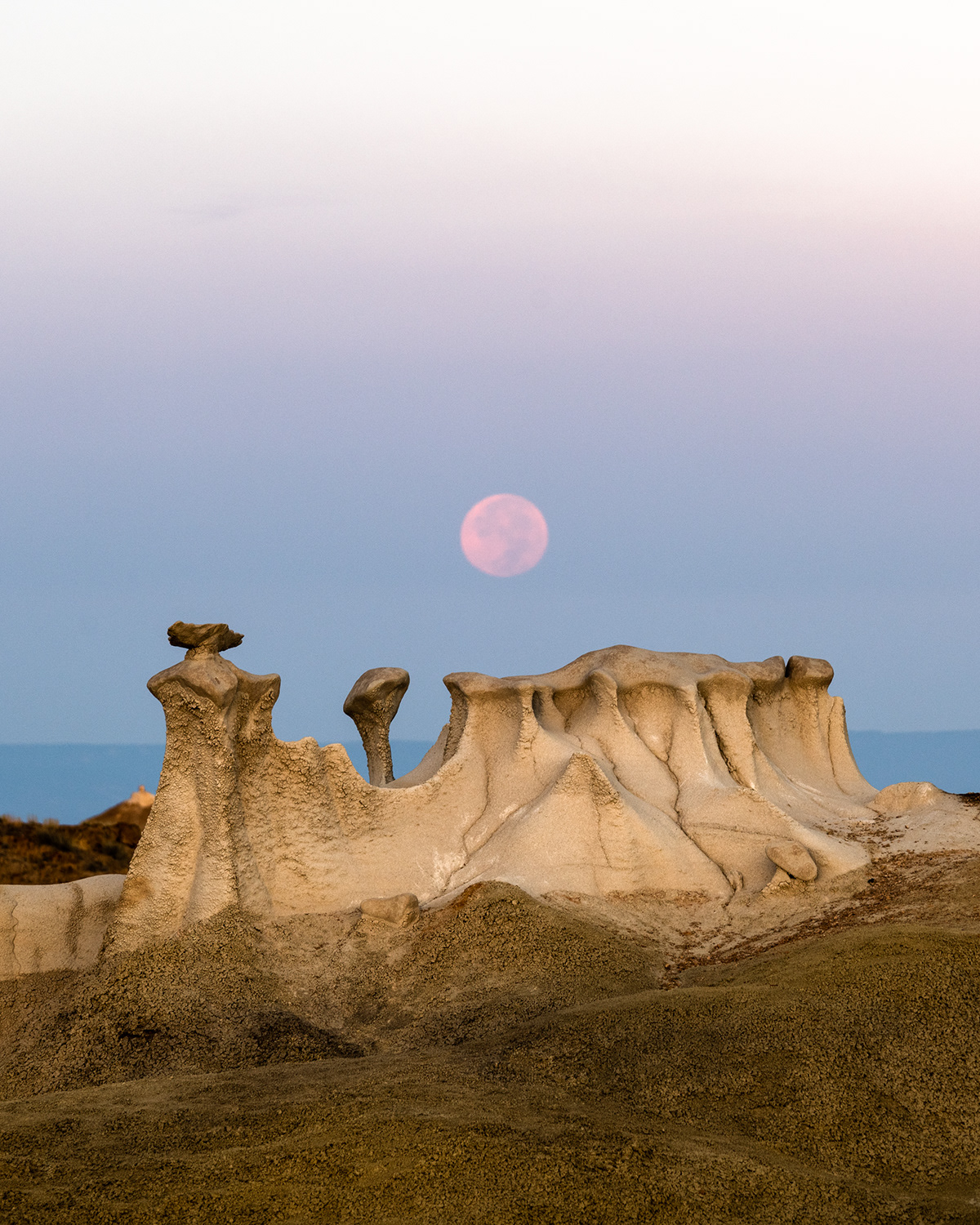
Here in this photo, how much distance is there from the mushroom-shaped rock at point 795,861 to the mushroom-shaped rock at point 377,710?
325cm

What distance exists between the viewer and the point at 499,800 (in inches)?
363

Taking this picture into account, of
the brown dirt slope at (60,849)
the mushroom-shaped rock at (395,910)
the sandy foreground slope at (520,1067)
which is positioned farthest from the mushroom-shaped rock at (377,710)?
the brown dirt slope at (60,849)

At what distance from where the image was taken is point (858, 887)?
8.27m

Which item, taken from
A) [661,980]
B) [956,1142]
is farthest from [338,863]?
[956,1142]

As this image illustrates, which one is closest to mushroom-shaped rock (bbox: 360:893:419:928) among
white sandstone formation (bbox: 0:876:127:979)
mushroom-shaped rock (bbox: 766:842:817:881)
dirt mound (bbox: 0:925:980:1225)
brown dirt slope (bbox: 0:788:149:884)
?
white sandstone formation (bbox: 0:876:127:979)

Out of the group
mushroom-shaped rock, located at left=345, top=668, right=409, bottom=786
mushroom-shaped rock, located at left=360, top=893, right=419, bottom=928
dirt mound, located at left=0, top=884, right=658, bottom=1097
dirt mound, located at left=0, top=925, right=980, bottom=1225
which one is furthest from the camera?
mushroom-shaped rock, located at left=345, top=668, right=409, bottom=786

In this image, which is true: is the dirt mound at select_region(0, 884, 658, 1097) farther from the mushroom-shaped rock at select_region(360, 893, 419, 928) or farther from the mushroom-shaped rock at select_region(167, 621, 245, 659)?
the mushroom-shaped rock at select_region(167, 621, 245, 659)

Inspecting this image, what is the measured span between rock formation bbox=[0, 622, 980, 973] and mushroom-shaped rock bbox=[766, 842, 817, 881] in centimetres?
1

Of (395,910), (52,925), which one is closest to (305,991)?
(395,910)

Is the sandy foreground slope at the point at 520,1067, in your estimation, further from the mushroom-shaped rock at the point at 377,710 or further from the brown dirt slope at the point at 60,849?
the brown dirt slope at the point at 60,849

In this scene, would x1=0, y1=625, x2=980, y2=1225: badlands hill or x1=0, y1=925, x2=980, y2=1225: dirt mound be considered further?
x1=0, y1=625, x2=980, y2=1225: badlands hill

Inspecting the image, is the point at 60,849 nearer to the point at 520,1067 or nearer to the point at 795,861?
the point at 795,861

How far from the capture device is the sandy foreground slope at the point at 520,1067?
419 centimetres

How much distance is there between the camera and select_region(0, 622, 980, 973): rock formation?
8016mm
